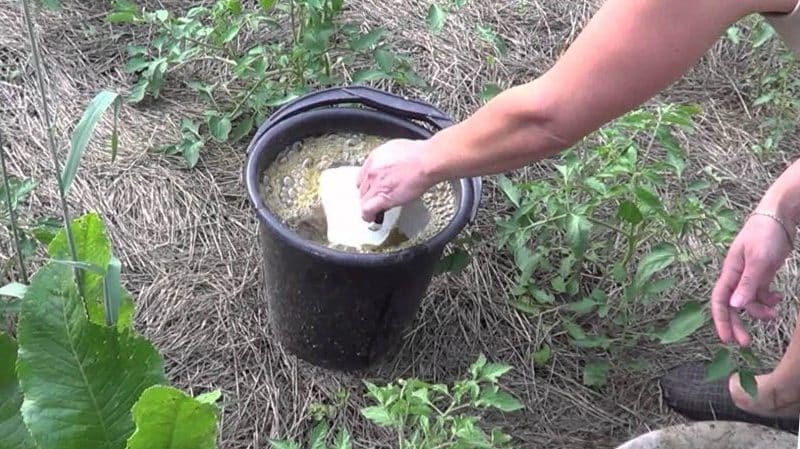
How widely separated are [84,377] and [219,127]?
1252 millimetres

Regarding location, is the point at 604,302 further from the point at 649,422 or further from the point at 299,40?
the point at 299,40

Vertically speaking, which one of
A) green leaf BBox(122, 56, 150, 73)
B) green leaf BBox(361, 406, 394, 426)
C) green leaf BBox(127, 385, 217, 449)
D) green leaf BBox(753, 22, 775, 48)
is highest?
green leaf BBox(127, 385, 217, 449)

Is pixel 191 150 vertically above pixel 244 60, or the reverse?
pixel 244 60

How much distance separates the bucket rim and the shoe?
2.14 ft

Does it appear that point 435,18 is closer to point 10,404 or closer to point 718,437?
point 718,437

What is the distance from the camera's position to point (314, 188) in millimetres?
1934

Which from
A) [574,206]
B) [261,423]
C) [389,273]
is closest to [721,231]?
[574,206]

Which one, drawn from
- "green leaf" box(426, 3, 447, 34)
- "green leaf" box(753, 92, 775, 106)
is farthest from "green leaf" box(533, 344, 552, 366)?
"green leaf" box(753, 92, 775, 106)

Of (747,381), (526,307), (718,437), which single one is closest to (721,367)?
(747,381)

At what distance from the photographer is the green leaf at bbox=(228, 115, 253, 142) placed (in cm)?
243

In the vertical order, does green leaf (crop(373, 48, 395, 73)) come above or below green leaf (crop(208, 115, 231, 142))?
above

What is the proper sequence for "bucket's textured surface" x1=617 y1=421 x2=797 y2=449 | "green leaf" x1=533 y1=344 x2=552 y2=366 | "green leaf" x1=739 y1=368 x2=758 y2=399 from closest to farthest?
"bucket's textured surface" x1=617 y1=421 x2=797 y2=449 < "green leaf" x1=739 y1=368 x2=758 y2=399 < "green leaf" x1=533 y1=344 x2=552 y2=366

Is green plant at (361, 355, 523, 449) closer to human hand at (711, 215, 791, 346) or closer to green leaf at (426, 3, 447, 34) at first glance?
human hand at (711, 215, 791, 346)

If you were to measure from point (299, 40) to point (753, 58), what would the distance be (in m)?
1.37
